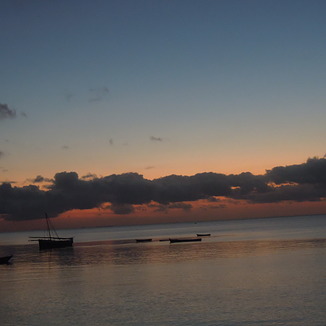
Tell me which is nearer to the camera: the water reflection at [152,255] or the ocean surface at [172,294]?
the ocean surface at [172,294]

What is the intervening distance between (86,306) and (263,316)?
65.2 ft

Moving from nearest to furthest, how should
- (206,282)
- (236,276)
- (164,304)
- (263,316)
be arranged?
(263,316) → (164,304) → (206,282) → (236,276)

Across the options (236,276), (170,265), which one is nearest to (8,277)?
(170,265)

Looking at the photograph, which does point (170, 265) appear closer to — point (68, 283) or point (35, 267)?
point (68, 283)

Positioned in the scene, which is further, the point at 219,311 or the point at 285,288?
the point at 285,288

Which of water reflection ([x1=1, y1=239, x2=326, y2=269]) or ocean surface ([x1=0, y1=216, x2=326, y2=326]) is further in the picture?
water reflection ([x1=1, y1=239, x2=326, y2=269])

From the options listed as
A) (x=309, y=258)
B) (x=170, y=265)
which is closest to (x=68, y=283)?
(x=170, y=265)

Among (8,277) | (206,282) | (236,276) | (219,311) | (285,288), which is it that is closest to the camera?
(219,311)

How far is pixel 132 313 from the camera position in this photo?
46.4 metres

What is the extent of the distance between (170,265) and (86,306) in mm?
37616

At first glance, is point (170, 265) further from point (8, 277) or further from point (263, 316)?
point (263, 316)

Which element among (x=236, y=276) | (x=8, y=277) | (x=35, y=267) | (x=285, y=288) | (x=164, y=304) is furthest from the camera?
(x=35, y=267)

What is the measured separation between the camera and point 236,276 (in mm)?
67875

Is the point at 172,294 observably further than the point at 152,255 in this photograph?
No
